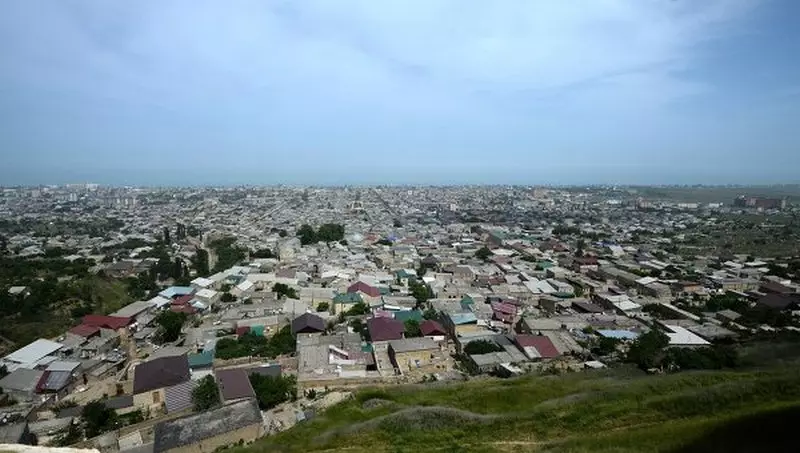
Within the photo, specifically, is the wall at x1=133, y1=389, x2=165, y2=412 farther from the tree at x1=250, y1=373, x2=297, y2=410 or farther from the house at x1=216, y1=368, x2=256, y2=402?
the tree at x1=250, y1=373, x2=297, y2=410

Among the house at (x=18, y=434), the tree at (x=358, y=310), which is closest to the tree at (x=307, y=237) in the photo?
the tree at (x=358, y=310)

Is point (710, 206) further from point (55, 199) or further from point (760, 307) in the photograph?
point (55, 199)

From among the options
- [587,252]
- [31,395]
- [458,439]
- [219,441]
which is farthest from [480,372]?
[587,252]

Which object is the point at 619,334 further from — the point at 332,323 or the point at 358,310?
the point at 332,323

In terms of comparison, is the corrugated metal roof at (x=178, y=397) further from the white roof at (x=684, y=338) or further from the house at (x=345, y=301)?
the white roof at (x=684, y=338)

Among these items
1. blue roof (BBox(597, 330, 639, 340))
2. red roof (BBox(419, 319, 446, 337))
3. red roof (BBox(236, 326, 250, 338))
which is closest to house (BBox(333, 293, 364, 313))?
red roof (BBox(236, 326, 250, 338))

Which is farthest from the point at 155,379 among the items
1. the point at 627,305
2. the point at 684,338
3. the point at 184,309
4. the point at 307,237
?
the point at 307,237
